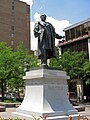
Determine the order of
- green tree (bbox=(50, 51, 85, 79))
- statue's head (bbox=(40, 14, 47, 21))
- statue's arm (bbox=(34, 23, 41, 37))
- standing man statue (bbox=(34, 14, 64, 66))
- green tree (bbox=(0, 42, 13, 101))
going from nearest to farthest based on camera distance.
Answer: standing man statue (bbox=(34, 14, 64, 66)) → statue's arm (bbox=(34, 23, 41, 37)) → statue's head (bbox=(40, 14, 47, 21)) → green tree (bbox=(0, 42, 13, 101)) → green tree (bbox=(50, 51, 85, 79))

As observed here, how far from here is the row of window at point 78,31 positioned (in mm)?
40031

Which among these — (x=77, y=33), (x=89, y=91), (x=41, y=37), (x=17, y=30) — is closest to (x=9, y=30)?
(x=17, y=30)

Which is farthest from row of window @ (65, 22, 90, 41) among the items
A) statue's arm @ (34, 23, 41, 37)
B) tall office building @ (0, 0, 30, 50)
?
tall office building @ (0, 0, 30, 50)

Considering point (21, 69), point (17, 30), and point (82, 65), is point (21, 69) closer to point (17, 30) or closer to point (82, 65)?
point (82, 65)

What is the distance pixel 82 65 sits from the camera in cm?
3566

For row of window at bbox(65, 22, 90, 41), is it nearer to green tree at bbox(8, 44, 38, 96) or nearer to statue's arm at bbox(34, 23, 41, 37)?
green tree at bbox(8, 44, 38, 96)

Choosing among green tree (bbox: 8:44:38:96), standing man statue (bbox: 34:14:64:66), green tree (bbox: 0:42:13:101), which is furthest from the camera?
green tree (bbox: 8:44:38:96)

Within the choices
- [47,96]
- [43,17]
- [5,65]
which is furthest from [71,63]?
[47,96]

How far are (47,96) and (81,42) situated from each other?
30171mm

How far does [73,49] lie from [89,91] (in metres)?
7.60

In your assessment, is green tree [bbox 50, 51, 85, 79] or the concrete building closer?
green tree [bbox 50, 51, 85, 79]

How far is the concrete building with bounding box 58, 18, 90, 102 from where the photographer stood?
39.1 metres

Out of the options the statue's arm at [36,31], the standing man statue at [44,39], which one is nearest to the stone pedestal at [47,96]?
the standing man statue at [44,39]

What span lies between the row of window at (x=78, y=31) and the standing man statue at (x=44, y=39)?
27.6m
